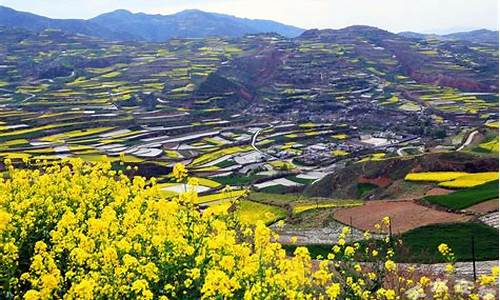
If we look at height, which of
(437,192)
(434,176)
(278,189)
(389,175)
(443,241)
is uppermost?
(443,241)

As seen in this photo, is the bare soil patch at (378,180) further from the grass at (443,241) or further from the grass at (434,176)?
the grass at (443,241)

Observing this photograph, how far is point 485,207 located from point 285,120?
46113 mm

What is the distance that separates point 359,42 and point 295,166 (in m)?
81.3

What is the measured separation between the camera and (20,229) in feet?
27.3

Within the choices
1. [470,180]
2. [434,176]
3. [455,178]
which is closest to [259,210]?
[434,176]

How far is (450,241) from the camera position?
20.8 meters

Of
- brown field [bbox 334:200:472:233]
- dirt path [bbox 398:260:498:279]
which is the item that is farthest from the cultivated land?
dirt path [bbox 398:260:498:279]

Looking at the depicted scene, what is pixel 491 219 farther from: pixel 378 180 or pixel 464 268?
pixel 378 180

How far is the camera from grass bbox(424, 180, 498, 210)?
25.4 metres

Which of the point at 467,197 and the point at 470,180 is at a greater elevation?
the point at 467,197

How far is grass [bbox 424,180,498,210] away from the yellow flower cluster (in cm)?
1764

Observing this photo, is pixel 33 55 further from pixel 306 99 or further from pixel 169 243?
pixel 169 243

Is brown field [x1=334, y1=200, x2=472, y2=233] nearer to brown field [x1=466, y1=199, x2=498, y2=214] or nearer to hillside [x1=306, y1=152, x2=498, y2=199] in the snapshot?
brown field [x1=466, y1=199, x2=498, y2=214]

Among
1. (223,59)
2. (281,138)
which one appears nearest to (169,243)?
(281,138)
